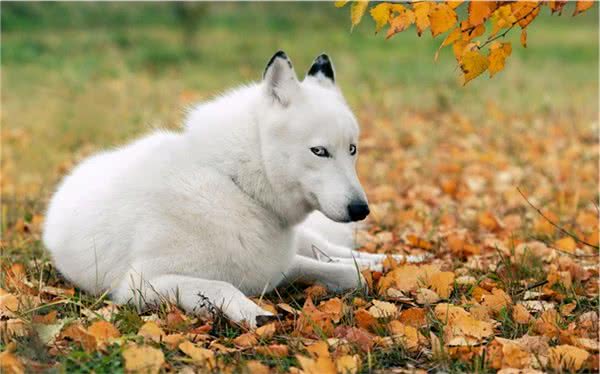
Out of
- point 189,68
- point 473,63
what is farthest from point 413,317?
point 189,68

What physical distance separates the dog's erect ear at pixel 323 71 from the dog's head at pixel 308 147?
0.31 metres

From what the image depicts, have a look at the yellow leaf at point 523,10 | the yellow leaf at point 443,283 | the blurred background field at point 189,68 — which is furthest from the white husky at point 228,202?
the blurred background field at point 189,68

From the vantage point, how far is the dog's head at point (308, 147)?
3518 mm

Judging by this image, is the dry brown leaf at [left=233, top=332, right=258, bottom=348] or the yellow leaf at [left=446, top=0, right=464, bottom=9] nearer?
the dry brown leaf at [left=233, top=332, right=258, bottom=348]

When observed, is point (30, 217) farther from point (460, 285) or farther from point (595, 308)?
point (595, 308)

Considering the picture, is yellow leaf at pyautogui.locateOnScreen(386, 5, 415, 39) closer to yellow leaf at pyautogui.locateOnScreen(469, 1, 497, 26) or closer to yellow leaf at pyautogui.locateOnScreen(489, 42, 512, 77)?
yellow leaf at pyautogui.locateOnScreen(469, 1, 497, 26)

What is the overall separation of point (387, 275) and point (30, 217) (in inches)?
112

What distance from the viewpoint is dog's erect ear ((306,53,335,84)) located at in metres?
4.07

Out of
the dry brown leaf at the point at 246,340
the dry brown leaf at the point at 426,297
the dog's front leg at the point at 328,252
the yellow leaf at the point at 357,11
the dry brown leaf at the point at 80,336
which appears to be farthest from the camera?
the dog's front leg at the point at 328,252

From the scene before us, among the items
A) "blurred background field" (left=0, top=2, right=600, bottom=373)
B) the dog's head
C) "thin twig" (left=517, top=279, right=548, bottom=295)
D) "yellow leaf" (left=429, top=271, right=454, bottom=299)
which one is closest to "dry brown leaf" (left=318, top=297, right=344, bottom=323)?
"blurred background field" (left=0, top=2, right=600, bottom=373)

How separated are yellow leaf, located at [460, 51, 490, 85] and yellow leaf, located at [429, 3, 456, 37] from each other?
161mm

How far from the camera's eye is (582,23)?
22.7 m

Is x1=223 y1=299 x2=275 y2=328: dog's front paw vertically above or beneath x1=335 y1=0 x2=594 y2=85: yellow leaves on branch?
beneath

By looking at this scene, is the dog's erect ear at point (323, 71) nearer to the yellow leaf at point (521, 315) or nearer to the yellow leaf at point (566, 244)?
the yellow leaf at point (521, 315)
